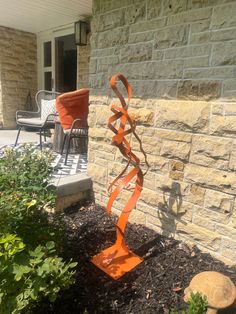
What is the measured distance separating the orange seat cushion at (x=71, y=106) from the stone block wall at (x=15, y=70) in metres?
2.94

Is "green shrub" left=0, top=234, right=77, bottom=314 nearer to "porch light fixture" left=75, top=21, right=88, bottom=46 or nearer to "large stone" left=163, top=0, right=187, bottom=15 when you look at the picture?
"large stone" left=163, top=0, right=187, bottom=15

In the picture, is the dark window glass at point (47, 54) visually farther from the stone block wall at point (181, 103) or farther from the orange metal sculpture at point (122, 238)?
the orange metal sculpture at point (122, 238)

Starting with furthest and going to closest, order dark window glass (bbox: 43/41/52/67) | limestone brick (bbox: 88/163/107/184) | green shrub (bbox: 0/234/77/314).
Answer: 1. dark window glass (bbox: 43/41/52/67)
2. limestone brick (bbox: 88/163/107/184)
3. green shrub (bbox: 0/234/77/314)

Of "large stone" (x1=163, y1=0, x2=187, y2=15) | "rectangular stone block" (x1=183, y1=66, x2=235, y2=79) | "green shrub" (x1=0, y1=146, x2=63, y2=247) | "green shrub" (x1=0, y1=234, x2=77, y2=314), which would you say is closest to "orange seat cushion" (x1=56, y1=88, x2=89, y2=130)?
"green shrub" (x1=0, y1=146, x2=63, y2=247)

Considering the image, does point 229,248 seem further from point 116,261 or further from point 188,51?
point 188,51

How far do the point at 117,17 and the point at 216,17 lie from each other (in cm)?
90

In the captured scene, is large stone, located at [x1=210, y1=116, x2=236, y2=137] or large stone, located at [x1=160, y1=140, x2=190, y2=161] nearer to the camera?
large stone, located at [x1=210, y1=116, x2=236, y2=137]

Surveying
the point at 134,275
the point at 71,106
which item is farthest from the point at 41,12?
the point at 134,275

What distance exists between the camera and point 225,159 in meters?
1.84

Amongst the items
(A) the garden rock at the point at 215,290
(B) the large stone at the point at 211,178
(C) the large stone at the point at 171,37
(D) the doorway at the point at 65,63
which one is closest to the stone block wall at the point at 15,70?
(D) the doorway at the point at 65,63

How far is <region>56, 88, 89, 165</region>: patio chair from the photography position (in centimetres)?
369

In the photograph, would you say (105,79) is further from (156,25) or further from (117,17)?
(156,25)

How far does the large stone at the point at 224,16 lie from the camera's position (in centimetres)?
170

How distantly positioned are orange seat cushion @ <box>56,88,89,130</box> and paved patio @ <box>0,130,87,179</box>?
0.46 metres
